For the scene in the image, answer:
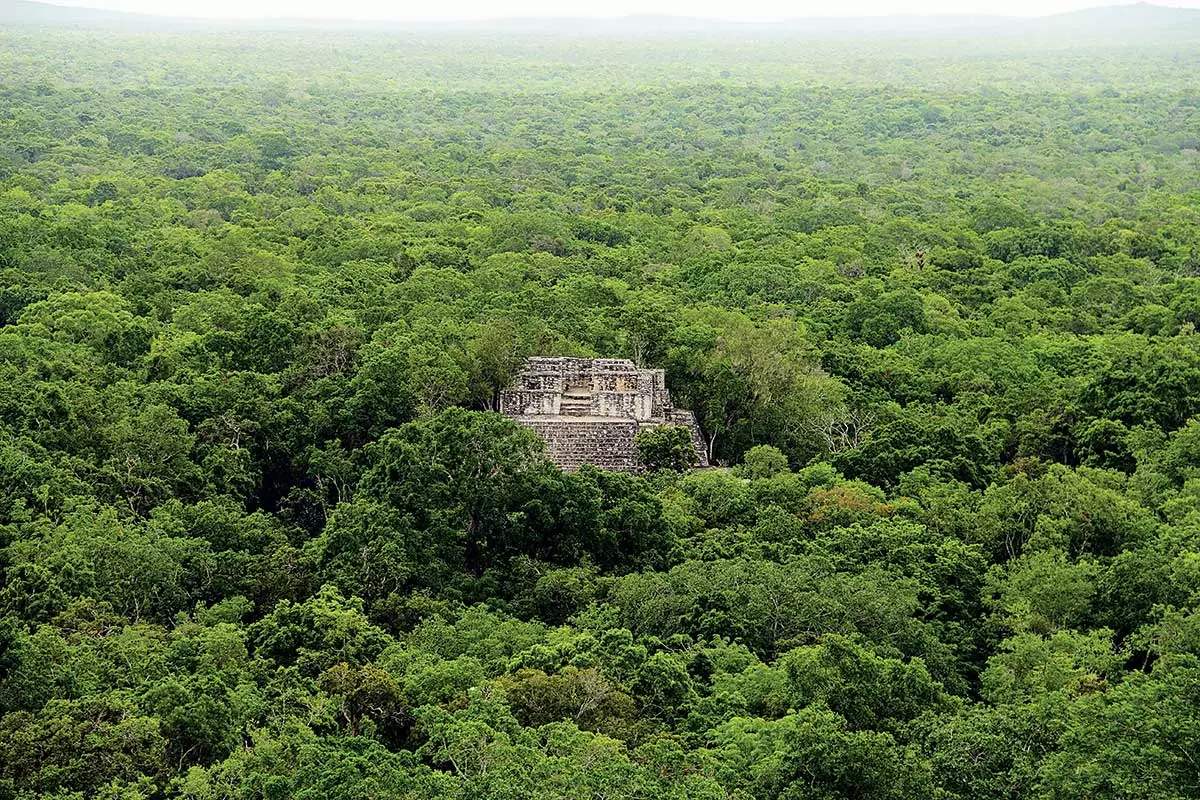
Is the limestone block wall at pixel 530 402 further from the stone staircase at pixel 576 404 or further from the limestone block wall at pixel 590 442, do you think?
the limestone block wall at pixel 590 442

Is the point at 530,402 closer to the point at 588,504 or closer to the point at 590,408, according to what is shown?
the point at 590,408

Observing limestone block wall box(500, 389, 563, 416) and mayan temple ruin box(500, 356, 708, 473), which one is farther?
limestone block wall box(500, 389, 563, 416)

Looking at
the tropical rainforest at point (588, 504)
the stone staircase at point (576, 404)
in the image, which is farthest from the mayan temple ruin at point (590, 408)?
the tropical rainforest at point (588, 504)

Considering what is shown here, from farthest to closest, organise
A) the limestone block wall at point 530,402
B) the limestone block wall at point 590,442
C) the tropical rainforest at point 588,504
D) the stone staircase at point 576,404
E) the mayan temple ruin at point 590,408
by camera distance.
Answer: the stone staircase at point 576,404 → the limestone block wall at point 530,402 → the mayan temple ruin at point 590,408 → the limestone block wall at point 590,442 → the tropical rainforest at point 588,504

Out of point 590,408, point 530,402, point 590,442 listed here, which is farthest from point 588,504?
point 530,402

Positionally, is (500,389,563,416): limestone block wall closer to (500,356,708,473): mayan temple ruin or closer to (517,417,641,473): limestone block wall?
(500,356,708,473): mayan temple ruin

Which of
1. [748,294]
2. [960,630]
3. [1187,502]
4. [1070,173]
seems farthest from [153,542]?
[1070,173]

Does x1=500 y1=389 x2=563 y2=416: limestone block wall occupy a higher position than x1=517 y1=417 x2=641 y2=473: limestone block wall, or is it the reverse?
x1=500 y1=389 x2=563 y2=416: limestone block wall

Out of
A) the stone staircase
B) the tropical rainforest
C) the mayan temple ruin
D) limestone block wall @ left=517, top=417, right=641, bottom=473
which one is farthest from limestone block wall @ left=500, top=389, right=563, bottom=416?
the tropical rainforest
